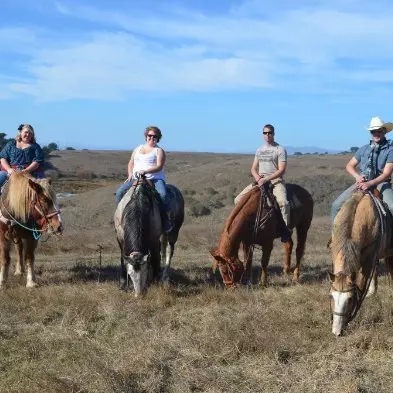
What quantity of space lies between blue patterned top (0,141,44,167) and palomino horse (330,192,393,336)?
18.0ft

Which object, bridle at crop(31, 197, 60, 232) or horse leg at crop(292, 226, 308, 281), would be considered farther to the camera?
horse leg at crop(292, 226, 308, 281)

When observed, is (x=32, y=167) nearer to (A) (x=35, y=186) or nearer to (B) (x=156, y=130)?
(A) (x=35, y=186)

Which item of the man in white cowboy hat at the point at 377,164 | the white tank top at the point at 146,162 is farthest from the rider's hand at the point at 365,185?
the white tank top at the point at 146,162

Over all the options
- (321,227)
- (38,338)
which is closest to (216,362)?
(38,338)

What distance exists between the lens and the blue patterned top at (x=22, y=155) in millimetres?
9766

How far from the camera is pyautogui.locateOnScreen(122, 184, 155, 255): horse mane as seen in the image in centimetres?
825

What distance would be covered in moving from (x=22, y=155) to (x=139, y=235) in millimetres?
2971

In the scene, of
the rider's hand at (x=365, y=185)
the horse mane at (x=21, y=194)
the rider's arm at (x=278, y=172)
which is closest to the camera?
the rider's hand at (x=365, y=185)

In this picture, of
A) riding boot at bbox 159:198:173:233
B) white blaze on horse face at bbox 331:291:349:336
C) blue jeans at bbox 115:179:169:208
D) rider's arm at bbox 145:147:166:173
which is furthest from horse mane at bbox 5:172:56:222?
white blaze on horse face at bbox 331:291:349:336

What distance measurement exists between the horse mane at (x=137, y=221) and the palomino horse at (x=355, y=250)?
2.90m

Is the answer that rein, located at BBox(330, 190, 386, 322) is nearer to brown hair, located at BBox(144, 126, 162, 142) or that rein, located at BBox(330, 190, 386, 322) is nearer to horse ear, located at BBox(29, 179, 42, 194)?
brown hair, located at BBox(144, 126, 162, 142)

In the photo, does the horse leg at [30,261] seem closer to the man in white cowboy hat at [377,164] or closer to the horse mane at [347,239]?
the man in white cowboy hat at [377,164]

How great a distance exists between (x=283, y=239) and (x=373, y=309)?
3467mm

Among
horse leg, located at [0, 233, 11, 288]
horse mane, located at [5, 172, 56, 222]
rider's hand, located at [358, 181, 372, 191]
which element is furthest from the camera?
horse leg, located at [0, 233, 11, 288]
